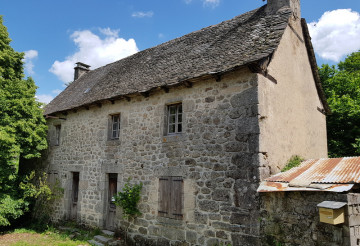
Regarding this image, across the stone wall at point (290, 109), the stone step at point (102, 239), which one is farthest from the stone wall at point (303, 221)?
the stone step at point (102, 239)

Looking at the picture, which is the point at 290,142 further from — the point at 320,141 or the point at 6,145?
the point at 6,145

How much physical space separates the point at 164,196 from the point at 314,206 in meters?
3.90

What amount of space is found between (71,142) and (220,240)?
774 centimetres

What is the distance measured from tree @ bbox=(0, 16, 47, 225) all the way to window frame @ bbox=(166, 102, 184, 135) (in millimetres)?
5922

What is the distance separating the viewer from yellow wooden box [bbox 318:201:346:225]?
4062mm

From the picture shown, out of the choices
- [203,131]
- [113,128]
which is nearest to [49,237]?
[113,128]

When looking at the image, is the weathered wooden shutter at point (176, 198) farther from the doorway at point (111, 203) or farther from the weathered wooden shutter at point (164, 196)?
the doorway at point (111, 203)

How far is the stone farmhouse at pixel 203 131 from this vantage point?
5934 millimetres

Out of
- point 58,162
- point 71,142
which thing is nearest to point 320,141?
point 71,142

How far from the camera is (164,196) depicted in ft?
23.7

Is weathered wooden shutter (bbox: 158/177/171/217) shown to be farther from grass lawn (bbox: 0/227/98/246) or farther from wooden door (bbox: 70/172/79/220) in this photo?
wooden door (bbox: 70/172/79/220)

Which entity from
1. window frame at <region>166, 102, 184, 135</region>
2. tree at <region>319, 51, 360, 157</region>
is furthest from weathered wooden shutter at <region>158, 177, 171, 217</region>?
tree at <region>319, 51, 360, 157</region>

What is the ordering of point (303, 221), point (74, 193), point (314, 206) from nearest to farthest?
point (314, 206) < point (303, 221) < point (74, 193)

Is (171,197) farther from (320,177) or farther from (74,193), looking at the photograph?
(74,193)
